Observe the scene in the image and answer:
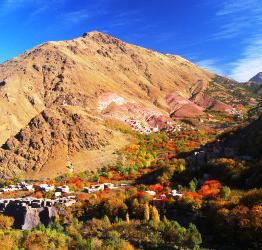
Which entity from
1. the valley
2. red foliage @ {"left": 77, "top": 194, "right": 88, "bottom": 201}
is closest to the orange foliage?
the valley

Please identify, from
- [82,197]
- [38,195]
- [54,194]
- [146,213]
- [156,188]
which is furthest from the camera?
[38,195]

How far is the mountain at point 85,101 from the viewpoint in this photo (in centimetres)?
8931

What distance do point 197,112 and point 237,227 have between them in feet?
375

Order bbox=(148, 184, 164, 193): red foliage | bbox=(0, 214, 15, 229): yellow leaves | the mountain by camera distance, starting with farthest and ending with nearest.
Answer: the mountain
bbox=(148, 184, 164, 193): red foliage
bbox=(0, 214, 15, 229): yellow leaves

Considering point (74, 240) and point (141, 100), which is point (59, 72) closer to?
point (141, 100)

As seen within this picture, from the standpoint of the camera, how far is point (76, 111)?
343ft

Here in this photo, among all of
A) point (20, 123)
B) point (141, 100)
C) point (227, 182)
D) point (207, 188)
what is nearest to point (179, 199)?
point (207, 188)

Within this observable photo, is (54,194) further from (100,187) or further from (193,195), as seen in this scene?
(193,195)

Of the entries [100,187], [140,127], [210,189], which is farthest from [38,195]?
[140,127]

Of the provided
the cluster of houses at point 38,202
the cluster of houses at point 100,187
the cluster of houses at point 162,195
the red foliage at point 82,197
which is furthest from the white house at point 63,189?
the cluster of houses at point 162,195

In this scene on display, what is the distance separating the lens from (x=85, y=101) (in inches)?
5094

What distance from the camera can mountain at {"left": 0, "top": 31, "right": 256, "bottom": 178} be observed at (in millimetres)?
89312

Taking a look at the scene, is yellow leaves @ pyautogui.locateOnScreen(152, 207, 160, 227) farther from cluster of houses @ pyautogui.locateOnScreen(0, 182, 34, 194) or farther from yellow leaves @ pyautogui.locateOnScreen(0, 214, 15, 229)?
cluster of houses @ pyautogui.locateOnScreen(0, 182, 34, 194)

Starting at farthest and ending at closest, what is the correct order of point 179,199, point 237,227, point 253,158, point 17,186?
point 17,186 → point 253,158 → point 179,199 → point 237,227
